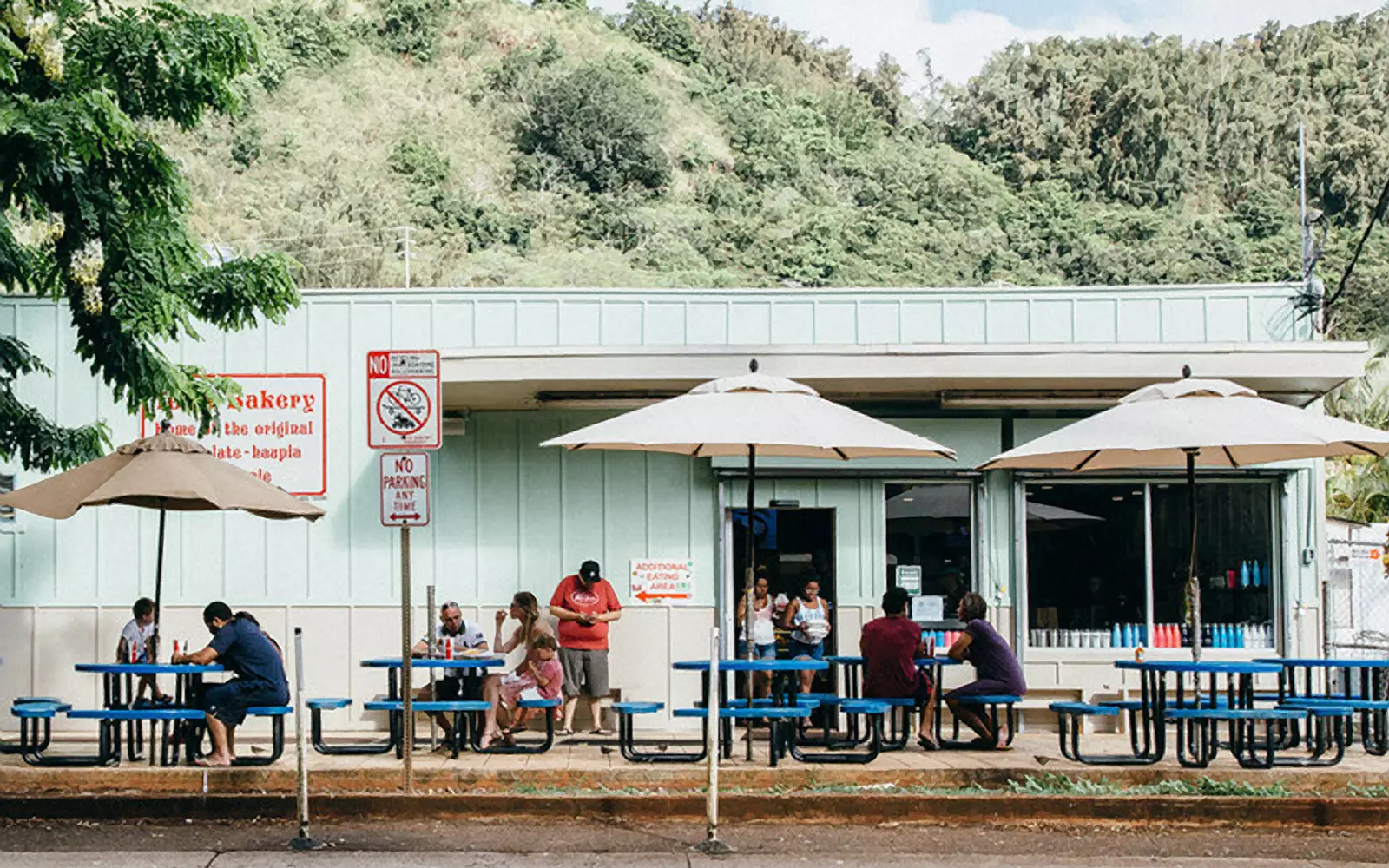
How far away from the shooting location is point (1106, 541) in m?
15.2

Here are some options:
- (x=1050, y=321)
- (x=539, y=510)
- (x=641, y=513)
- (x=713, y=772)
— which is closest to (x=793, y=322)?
(x=641, y=513)

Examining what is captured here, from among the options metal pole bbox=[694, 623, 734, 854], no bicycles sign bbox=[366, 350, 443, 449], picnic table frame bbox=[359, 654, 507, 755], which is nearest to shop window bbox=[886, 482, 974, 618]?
picnic table frame bbox=[359, 654, 507, 755]

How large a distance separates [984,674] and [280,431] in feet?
20.7

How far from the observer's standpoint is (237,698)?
38.7 ft

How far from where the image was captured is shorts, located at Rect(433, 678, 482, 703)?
43.4ft

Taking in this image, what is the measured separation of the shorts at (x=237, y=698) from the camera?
11.8 m

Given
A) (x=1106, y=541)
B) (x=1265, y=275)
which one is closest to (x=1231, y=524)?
(x=1106, y=541)

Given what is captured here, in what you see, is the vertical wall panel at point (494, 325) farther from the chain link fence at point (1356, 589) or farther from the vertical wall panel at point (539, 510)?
the chain link fence at point (1356, 589)

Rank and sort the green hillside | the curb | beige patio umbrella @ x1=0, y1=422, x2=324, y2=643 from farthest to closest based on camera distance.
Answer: the green hillside
beige patio umbrella @ x1=0, y1=422, x2=324, y2=643
the curb

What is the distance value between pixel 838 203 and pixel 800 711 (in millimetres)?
61084

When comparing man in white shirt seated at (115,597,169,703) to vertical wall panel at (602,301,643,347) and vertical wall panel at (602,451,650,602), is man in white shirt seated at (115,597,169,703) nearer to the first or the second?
vertical wall panel at (602,451,650,602)

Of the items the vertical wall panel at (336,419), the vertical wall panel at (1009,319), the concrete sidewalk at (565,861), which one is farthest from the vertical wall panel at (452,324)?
the concrete sidewalk at (565,861)

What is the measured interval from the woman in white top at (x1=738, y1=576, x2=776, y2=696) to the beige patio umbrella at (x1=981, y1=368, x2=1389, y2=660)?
2576mm

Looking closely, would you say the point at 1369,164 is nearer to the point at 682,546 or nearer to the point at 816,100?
the point at 816,100
